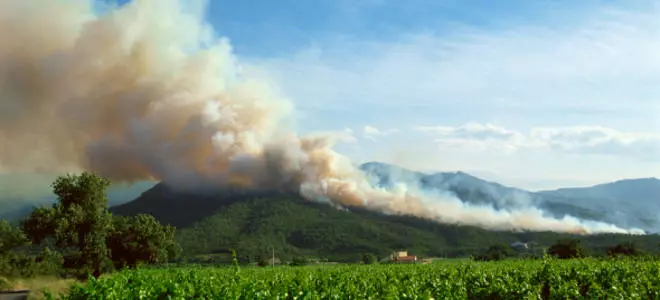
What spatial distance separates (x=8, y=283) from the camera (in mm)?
75375

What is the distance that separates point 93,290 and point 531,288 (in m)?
19.9

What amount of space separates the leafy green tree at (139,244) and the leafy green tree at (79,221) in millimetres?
2644

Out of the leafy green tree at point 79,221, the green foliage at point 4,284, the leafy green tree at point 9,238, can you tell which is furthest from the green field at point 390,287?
the leafy green tree at point 9,238

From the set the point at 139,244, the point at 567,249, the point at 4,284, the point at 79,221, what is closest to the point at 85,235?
the point at 79,221

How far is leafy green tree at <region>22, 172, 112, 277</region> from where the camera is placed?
88750mm

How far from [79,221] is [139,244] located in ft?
28.6

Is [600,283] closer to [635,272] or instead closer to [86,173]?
[635,272]

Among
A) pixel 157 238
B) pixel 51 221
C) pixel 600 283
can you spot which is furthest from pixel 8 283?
pixel 600 283

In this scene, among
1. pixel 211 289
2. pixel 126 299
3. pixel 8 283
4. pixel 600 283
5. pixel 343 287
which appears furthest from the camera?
pixel 8 283

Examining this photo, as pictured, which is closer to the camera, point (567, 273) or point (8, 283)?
point (567, 273)

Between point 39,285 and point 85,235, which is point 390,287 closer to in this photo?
point 39,285

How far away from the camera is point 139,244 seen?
308ft

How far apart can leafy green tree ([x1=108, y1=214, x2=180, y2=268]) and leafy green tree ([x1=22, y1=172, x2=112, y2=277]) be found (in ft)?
8.67

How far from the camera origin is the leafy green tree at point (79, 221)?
88.8 meters
